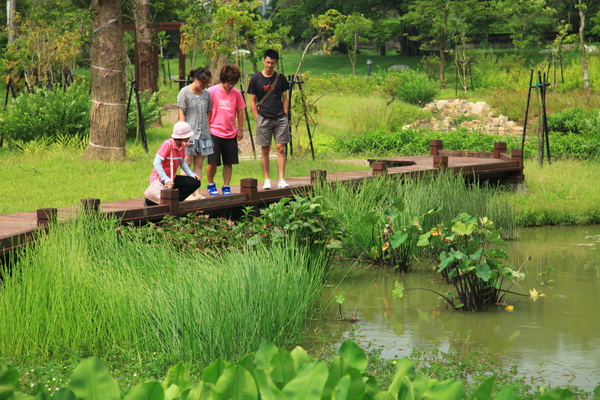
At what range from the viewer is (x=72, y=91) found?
15945 mm

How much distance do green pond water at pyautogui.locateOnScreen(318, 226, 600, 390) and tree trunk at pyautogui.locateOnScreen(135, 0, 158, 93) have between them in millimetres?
11591

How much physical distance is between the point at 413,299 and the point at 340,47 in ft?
134

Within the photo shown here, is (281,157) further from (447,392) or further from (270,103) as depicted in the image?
(447,392)

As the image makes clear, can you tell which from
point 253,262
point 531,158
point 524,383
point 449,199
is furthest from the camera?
point 531,158

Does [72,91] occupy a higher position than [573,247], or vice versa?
[72,91]

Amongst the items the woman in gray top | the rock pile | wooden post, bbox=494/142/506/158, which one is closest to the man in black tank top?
the woman in gray top

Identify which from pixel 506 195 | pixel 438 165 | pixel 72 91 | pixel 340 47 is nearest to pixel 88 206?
pixel 438 165

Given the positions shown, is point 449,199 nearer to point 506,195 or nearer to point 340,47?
point 506,195

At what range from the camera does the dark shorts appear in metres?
8.90

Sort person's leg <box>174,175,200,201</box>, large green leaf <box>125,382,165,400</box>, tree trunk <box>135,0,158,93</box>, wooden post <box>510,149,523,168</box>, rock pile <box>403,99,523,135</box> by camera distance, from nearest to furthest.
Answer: large green leaf <box>125,382,165,400</box>
person's leg <box>174,175,200,201</box>
wooden post <box>510,149,523,168</box>
tree trunk <box>135,0,158,93</box>
rock pile <box>403,99,523,135</box>

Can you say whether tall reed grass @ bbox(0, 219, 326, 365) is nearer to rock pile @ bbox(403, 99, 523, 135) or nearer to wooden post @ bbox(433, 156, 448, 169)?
wooden post @ bbox(433, 156, 448, 169)

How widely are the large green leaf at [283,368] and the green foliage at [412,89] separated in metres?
23.5

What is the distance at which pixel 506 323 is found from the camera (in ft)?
21.4

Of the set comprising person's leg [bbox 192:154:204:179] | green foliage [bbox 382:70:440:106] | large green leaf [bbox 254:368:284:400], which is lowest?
large green leaf [bbox 254:368:284:400]
